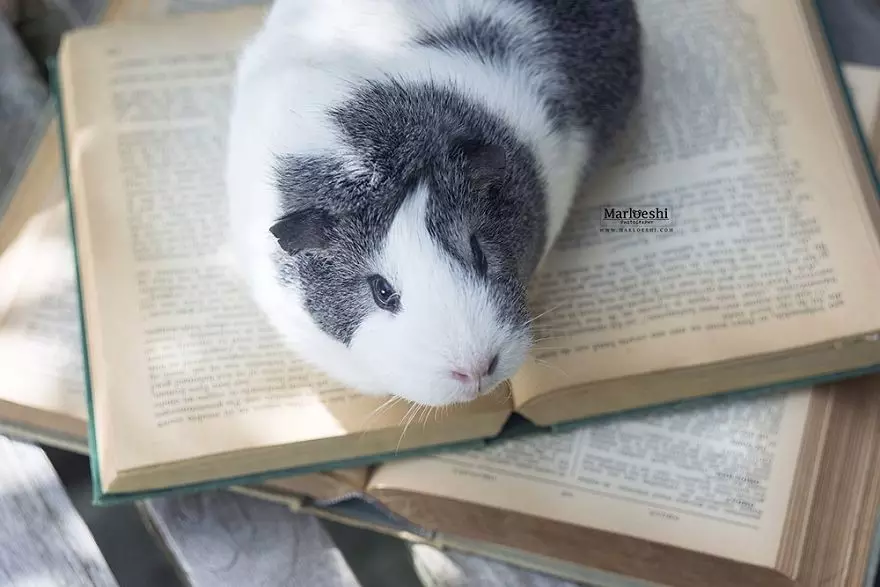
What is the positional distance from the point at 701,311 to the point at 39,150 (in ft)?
3.08

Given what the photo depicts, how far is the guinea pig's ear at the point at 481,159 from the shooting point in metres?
0.77

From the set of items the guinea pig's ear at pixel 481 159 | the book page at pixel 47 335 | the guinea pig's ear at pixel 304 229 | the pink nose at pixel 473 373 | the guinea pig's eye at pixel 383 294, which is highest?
the guinea pig's ear at pixel 481 159

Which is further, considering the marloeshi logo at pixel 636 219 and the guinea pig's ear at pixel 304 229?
the marloeshi logo at pixel 636 219

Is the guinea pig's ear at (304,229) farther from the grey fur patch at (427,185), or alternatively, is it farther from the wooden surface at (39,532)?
the wooden surface at (39,532)

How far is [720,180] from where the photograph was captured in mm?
1051

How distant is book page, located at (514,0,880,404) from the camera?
3.09 ft

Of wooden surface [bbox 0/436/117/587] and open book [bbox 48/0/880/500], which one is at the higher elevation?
open book [bbox 48/0/880/500]

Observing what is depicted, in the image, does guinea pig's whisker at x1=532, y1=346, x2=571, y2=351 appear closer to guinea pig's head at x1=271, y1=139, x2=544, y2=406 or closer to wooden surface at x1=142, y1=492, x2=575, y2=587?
guinea pig's head at x1=271, y1=139, x2=544, y2=406

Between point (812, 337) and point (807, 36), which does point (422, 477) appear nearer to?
point (812, 337)

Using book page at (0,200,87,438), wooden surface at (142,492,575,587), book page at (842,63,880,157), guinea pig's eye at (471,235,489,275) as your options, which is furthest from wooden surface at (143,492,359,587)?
book page at (842,63,880,157)

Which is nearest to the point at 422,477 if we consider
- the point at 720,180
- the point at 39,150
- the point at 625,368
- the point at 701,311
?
the point at 625,368

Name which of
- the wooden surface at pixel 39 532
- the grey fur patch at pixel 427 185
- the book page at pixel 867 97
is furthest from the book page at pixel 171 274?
the book page at pixel 867 97

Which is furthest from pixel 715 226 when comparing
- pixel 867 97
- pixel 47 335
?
pixel 47 335

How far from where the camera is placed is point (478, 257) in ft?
2.48
